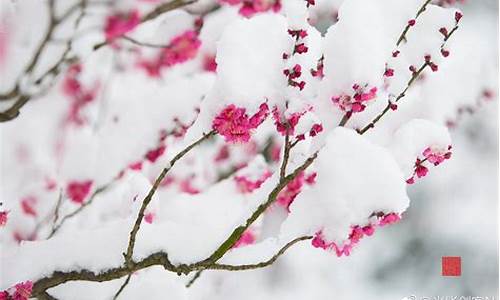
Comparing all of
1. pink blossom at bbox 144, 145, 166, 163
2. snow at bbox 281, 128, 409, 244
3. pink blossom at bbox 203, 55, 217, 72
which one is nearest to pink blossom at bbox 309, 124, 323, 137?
snow at bbox 281, 128, 409, 244

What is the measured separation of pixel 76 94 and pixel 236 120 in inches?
62.5

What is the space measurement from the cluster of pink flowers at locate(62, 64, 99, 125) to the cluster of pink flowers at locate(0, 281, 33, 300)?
1.33 m

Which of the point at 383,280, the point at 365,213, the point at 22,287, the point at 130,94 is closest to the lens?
the point at 365,213

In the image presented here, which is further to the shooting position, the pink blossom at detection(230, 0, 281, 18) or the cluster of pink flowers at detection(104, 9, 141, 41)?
the cluster of pink flowers at detection(104, 9, 141, 41)

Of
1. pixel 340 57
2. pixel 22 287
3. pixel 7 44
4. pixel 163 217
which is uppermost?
pixel 7 44

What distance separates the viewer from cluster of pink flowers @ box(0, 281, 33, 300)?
101 centimetres

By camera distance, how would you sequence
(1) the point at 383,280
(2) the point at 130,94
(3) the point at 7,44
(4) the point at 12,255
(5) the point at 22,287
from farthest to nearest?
(2) the point at 130,94 → (1) the point at 383,280 → (3) the point at 7,44 → (4) the point at 12,255 → (5) the point at 22,287

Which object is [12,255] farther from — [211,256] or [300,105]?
[300,105]

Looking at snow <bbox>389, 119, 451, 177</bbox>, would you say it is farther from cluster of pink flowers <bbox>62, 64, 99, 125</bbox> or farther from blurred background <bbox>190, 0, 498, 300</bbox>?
cluster of pink flowers <bbox>62, 64, 99, 125</bbox>

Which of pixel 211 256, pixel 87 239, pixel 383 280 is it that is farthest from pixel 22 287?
pixel 383 280

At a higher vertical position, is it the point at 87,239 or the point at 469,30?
the point at 469,30

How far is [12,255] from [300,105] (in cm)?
60

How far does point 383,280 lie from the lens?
2.11m

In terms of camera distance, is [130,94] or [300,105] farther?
[130,94]
